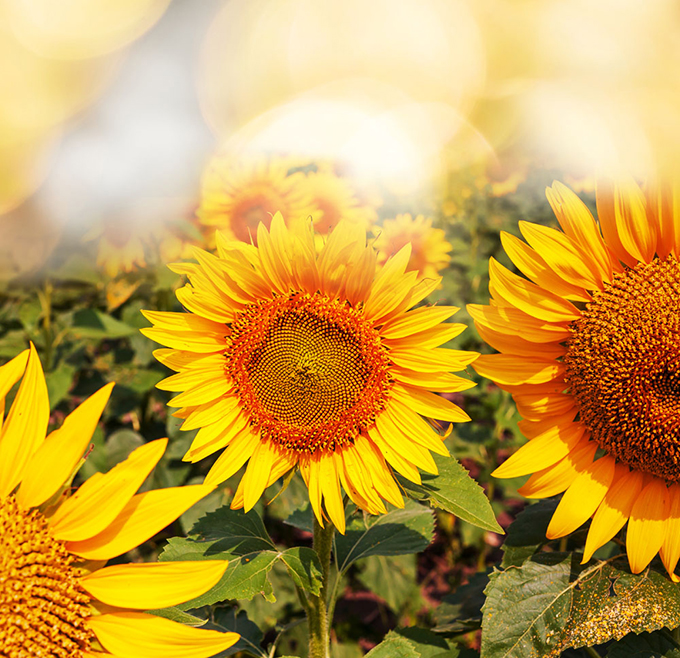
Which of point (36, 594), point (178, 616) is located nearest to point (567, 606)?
point (178, 616)

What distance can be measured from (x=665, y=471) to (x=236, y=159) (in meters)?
2.43

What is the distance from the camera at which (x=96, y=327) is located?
282 cm

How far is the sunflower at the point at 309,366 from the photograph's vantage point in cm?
130

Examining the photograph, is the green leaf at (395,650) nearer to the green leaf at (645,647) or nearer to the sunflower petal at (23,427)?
the green leaf at (645,647)

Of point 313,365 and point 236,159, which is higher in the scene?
point 236,159

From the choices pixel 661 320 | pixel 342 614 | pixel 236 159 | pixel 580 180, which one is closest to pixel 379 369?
pixel 661 320

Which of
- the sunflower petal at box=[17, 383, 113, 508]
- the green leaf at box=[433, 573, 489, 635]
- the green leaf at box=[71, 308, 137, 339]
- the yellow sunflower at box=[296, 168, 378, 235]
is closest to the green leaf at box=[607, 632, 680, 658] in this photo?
the green leaf at box=[433, 573, 489, 635]

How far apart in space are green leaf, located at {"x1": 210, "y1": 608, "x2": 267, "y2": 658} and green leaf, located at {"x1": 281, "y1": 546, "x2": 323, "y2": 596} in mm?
296

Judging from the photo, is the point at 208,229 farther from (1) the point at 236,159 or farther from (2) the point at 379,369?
(2) the point at 379,369

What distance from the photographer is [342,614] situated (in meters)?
3.46

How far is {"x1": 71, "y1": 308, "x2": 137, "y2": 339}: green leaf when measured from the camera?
9.07 ft

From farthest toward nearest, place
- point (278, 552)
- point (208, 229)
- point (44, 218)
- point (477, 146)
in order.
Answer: point (477, 146) → point (44, 218) → point (208, 229) → point (278, 552)

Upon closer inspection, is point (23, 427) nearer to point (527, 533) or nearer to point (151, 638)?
point (151, 638)

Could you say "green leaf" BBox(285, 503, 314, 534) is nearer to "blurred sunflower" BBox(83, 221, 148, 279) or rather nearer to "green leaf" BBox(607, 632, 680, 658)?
"green leaf" BBox(607, 632, 680, 658)
